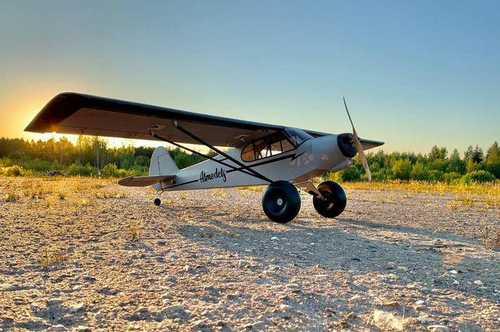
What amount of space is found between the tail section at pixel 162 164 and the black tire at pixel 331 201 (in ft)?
18.2

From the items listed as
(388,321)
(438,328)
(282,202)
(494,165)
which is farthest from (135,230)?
(494,165)

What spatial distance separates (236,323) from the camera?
2779 mm

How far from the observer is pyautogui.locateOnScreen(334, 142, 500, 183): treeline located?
4280 centimetres

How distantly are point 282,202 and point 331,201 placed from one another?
186 cm

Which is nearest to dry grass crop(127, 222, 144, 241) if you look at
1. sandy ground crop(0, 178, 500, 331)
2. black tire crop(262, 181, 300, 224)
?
sandy ground crop(0, 178, 500, 331)

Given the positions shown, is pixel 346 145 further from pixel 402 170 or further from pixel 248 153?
pixel 402 170

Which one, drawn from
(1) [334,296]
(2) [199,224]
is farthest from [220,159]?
(1) [334,296]

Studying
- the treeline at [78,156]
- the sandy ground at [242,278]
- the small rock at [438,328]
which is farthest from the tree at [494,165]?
the small rock at [438,328]

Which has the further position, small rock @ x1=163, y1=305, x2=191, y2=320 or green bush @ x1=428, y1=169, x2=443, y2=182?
green bush @ x1=428, y1=169, x2=443, y2=182

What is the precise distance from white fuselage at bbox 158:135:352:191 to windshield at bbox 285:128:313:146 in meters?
0.16

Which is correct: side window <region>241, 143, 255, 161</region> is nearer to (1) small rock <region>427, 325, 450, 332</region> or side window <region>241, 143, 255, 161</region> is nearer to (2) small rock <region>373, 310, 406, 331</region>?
(2) small rock <region>373, 310, 406, 331</region>

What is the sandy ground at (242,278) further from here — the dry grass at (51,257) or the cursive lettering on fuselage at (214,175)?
the cursive lettering on fuselage at (214,175)

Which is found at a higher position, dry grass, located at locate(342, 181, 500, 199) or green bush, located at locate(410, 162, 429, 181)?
green bush, located at locate(410, 162, 429, 181)

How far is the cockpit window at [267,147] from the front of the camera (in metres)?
9.77
